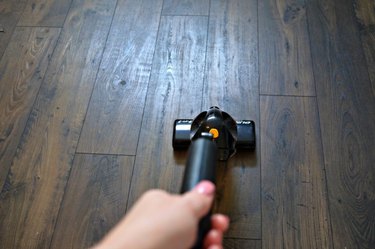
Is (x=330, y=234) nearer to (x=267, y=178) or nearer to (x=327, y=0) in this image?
(x=267, y=178)

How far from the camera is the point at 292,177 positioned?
3.83 feet

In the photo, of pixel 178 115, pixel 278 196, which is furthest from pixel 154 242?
pixel 178 115

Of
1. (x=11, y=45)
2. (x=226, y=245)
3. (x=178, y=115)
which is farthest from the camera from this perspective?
(x=11, y=45)

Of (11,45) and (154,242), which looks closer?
(154,242)

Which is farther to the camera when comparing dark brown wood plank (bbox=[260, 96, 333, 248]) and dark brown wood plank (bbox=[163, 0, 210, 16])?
dark brown wood plank (bbox=[163, 0, 210, 16])

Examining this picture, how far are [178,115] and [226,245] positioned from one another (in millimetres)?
507

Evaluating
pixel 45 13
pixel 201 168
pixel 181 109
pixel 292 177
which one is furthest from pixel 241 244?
pixel 45 13

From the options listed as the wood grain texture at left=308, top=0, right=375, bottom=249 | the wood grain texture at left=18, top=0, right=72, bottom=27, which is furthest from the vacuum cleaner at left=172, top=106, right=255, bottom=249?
the wood grain texture at left=18, top=0, right=72, bottom=27

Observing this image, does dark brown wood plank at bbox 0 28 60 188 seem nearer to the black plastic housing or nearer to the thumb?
the black plastic housing

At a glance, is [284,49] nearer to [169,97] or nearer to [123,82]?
[169,97]

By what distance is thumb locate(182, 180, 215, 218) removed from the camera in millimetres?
621

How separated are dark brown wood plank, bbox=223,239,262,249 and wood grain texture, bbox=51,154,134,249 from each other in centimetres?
35

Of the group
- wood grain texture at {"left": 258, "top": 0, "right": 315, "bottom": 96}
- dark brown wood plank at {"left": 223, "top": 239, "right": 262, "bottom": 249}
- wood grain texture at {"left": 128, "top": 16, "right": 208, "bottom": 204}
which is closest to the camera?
dark brown wood plank at {"left": 223, "top": 239, "right": 262, "bottom": 249}

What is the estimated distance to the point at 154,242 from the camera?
21.9 inches
